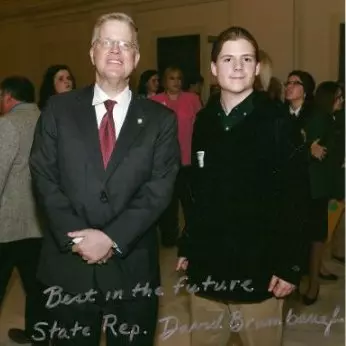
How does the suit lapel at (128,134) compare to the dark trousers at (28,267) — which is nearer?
the suit lapel at (128,134)

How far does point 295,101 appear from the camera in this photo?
3402 mm

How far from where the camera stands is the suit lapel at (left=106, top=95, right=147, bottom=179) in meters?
1.78

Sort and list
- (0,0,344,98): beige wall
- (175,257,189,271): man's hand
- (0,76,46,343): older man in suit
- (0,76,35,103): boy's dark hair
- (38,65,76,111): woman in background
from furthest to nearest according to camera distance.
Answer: (0,0,344,98): beige wall
(38,65,76,111): woman in background
(0,76,35,103): boy's dark hair
(0,76,46,343): older man in suit
(175,257,189,271): man's hand

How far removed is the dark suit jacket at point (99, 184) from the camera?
1.77 meters

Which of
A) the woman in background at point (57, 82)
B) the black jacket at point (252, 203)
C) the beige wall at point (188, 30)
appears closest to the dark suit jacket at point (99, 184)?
the black jacket at point (252, 203)

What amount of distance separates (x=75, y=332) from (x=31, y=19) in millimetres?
7282

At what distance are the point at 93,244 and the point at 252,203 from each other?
480mm

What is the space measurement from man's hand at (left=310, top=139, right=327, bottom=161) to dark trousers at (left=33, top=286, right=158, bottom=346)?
166cm

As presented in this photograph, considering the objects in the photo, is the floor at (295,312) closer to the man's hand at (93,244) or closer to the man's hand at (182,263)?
the man's hand at (182,263)

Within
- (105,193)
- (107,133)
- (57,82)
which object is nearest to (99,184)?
(105,193)

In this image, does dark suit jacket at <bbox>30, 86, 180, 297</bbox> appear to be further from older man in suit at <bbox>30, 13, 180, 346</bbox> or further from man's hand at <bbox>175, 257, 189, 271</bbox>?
man's hand at <bbox>175, 257, 189, 271</bbox>

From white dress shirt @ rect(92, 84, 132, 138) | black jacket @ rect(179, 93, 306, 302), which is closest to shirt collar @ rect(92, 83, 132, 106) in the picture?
white dress shirt @ rect(92, 84, 132, 138)

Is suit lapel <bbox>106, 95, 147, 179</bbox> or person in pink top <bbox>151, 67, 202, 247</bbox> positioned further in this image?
person in pink top <bbox>151, 67, 202, 247</bbox>

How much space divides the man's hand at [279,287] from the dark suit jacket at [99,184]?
0.38 meters
